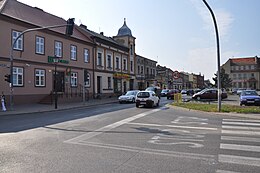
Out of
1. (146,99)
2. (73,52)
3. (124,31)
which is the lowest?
(146,99)

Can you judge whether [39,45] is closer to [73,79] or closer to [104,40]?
[73,79]

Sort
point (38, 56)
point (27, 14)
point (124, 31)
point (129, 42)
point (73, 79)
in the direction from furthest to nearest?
point (124, 31) < point (129, 42) < point (73, 79) < point (27, 14) < point (38, 56)

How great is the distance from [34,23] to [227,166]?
26.2 metres

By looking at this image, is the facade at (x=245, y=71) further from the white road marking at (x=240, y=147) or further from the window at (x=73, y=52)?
the white road marking at (x=240, y=147)

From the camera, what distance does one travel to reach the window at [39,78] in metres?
26.7

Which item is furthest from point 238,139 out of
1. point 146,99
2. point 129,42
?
point 129,42

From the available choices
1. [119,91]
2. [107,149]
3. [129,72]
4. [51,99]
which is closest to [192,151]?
[107,149]

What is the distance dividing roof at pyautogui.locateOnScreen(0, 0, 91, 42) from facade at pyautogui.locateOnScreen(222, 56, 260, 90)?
86.8m

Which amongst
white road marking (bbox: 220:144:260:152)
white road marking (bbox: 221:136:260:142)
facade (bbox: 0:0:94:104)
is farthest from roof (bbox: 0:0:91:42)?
white road marking (bbox: 220:144:260:152)

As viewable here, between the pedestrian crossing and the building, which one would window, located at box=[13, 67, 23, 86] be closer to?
the building

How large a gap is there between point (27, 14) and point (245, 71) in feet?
315

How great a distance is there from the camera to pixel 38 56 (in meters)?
27.0

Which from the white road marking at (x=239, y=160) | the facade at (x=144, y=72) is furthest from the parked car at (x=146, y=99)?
the facade at (x=144, y=72)

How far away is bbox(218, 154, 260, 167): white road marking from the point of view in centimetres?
557
